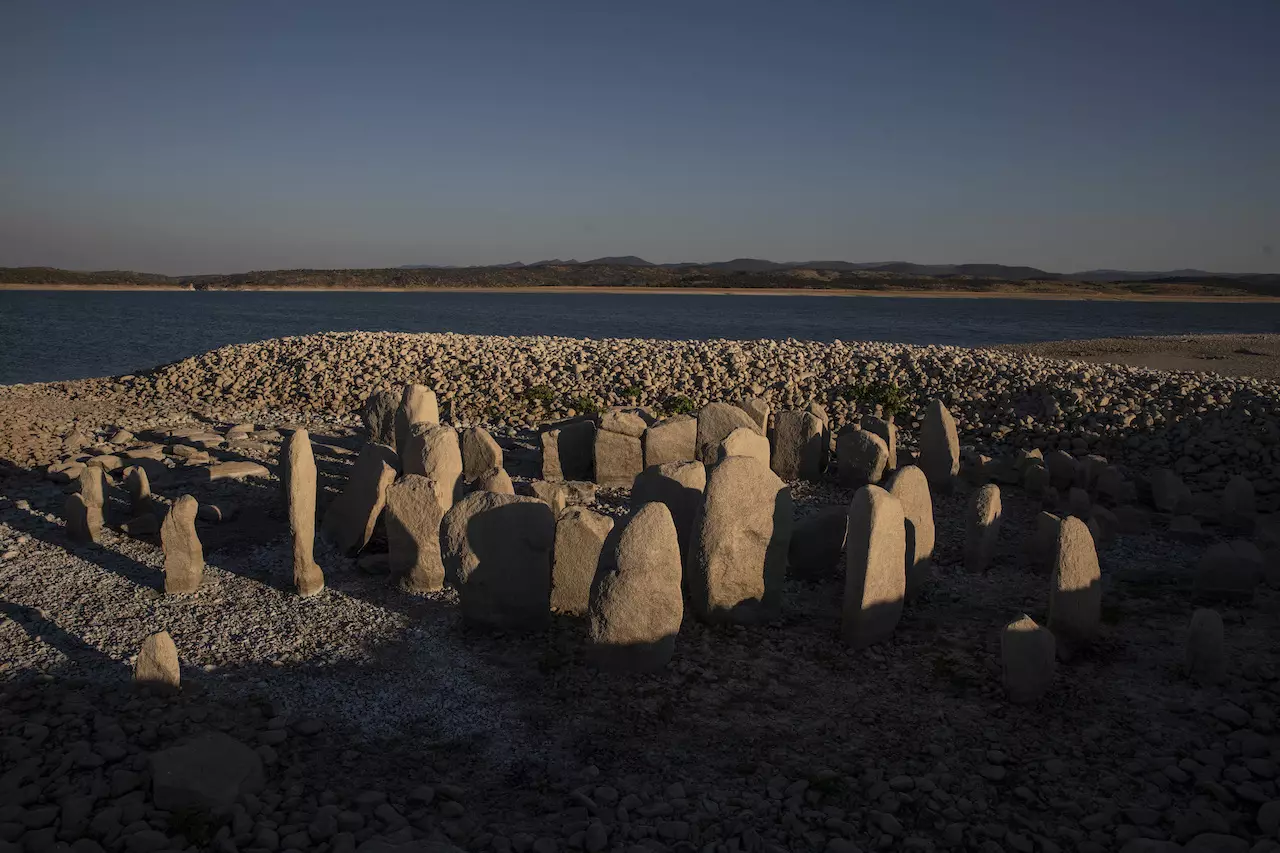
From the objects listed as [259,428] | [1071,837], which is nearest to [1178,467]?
[1071,837]

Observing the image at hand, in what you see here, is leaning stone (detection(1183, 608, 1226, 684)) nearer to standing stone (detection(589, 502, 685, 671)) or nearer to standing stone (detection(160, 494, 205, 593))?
standing stone (detection(589, 502, 685, 671))

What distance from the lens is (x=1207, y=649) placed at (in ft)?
16.6

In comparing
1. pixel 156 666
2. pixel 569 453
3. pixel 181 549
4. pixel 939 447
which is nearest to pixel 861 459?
pixel 939 447

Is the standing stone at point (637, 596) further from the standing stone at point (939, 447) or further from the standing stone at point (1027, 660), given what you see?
the standing stone at point (939, 447)

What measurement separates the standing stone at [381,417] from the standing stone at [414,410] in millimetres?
1356

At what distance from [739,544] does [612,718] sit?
5.47ft

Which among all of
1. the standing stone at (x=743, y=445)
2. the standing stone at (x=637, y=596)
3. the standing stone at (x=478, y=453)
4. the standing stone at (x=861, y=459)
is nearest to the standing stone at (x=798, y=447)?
the standing stone at (x=861, y=459)

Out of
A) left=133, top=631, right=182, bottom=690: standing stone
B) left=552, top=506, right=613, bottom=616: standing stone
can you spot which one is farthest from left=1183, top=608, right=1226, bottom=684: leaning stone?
left=133, top=631, right=182, bottom=690: standing stone

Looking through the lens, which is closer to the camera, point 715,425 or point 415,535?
point 415,535

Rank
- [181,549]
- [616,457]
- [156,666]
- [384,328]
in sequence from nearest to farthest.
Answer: [156,666] < [181,549] < [616,457] < [384,328]

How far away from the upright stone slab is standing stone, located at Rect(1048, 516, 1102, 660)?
4.29 meters

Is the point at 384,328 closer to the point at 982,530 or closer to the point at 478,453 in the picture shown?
the point at 478,453

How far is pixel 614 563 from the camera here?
5273 millimetres

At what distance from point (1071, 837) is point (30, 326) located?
1916 inches
